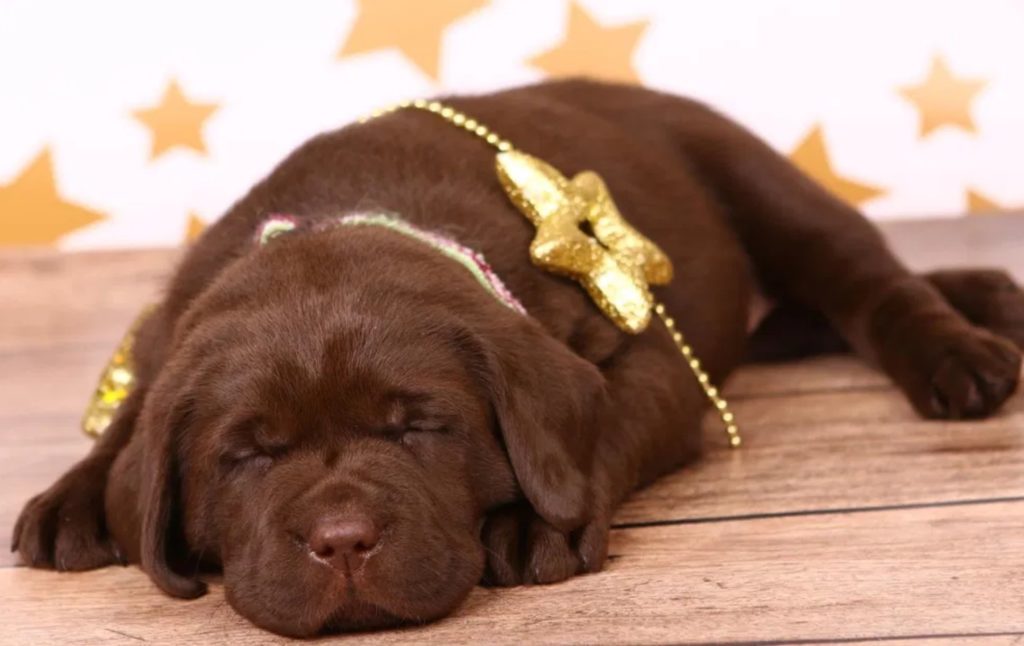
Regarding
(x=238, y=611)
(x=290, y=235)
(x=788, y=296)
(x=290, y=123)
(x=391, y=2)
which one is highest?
(x=391, y=2)

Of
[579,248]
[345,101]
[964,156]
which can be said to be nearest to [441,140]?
[579,248]

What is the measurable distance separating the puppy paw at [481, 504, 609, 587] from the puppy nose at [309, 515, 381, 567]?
27cm

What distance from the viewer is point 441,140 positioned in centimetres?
265

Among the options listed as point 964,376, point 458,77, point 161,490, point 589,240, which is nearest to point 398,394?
point 161,490

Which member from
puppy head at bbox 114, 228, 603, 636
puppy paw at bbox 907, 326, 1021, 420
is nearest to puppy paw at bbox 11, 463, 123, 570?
puppy head at bbox 114, 228, 603, 636

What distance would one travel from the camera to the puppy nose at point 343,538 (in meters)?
1.80

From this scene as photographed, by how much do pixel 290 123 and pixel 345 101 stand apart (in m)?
0.16

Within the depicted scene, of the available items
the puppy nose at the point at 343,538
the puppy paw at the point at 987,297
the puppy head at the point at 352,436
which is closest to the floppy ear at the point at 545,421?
the puppy head at the point at 352,436

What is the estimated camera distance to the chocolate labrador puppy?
1.89 m

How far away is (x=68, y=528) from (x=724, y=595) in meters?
0.96

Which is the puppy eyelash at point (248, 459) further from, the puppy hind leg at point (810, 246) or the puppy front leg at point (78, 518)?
the puppy hind leg at point (810, 246)

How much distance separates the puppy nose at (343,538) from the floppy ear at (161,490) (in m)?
0.32

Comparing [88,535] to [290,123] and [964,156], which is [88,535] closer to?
[290,123]

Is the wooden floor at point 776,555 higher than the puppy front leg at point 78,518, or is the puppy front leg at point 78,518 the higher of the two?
the puppy front leg at point 78,518
